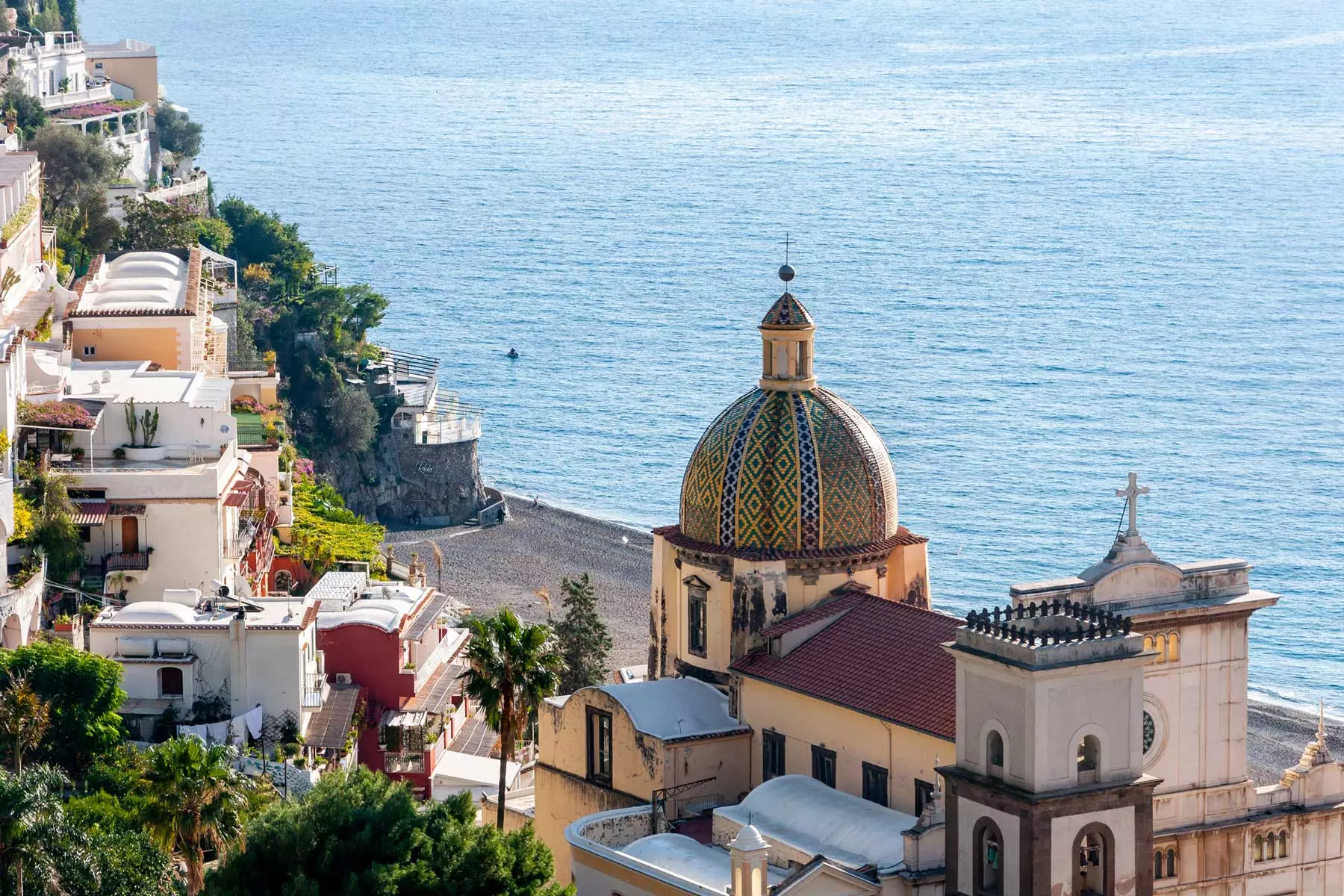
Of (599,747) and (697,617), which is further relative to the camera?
(697,617)

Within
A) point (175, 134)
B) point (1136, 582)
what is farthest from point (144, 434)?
point (175, 134)

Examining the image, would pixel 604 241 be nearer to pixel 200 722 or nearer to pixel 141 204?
pixel 141 204

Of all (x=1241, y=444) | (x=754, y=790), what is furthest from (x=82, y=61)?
(x=754, y=790)

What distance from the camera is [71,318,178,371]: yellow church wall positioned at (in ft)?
236

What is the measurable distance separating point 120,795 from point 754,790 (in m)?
12.1

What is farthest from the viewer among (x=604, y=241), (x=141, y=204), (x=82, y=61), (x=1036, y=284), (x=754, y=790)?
(x=604, y=241)

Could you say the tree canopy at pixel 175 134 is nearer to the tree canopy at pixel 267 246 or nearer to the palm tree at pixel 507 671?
the tree canopy at pixel 267 246

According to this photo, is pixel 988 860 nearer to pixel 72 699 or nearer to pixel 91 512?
pixel 72 699

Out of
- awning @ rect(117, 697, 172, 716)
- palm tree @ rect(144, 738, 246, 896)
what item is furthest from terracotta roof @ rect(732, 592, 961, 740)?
awning @ rect(117, 697, 172, 716)

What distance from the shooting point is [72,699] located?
50.3 meters

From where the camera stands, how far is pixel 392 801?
133 feet

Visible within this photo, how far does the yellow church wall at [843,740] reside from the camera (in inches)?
1699

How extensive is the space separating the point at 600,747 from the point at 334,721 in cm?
1086

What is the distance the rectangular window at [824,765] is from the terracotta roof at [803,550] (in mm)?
3916
